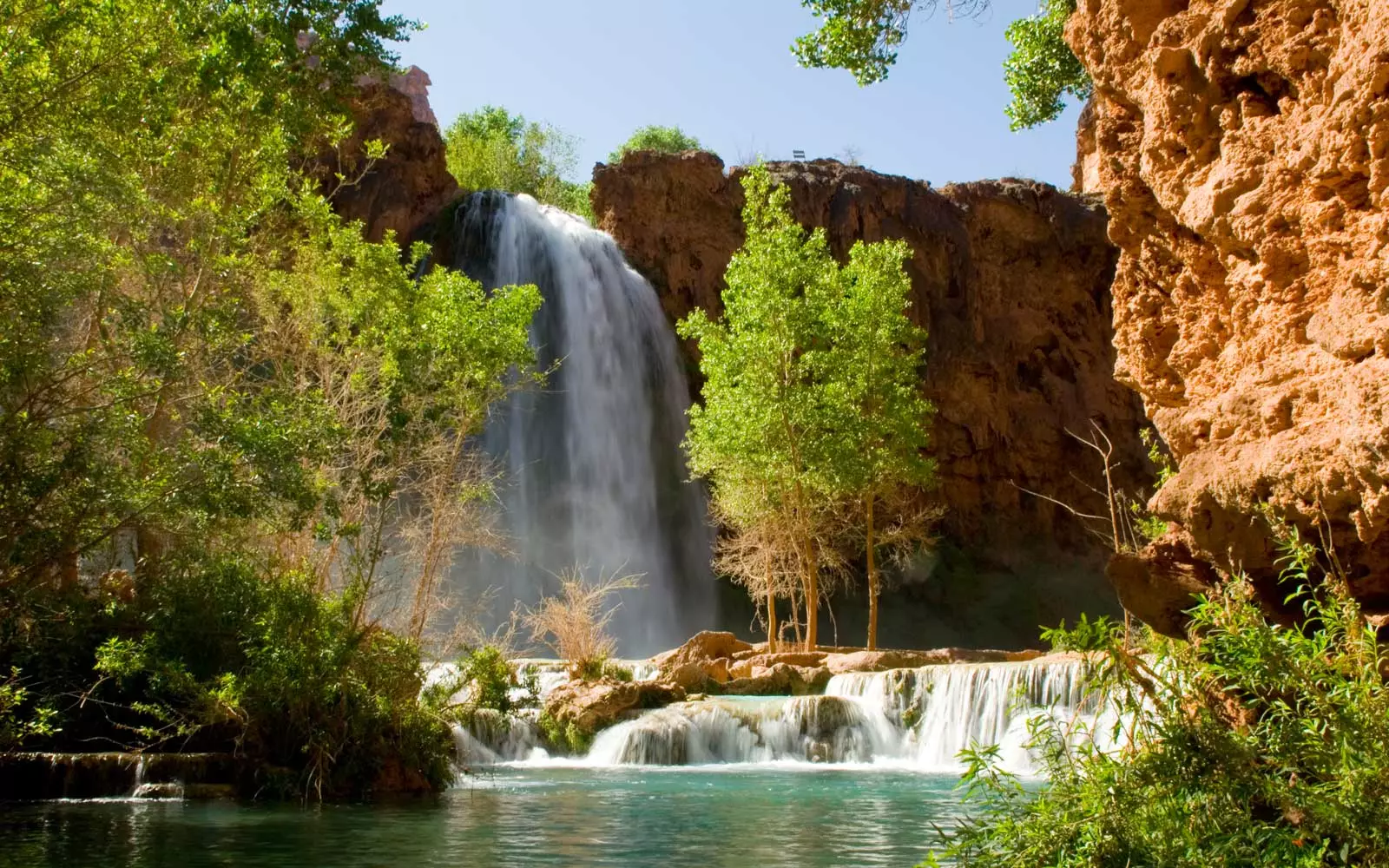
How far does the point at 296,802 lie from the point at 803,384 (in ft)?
54.3

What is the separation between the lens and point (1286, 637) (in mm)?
4422

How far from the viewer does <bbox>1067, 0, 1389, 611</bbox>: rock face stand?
4.46m

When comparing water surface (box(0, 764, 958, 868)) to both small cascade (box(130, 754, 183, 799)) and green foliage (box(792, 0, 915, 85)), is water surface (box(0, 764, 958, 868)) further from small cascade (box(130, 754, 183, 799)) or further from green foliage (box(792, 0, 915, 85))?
green foliage (box(792, 0, 915, 85))

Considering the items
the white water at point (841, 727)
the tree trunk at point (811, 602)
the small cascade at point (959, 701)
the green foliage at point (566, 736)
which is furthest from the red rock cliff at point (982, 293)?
the green foliage at point (566, 736)

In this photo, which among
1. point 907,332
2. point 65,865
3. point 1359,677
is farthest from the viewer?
point 907,332

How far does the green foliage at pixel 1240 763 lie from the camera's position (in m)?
4.11

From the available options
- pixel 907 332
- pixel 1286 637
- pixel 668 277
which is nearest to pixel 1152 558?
pixel 1286 637

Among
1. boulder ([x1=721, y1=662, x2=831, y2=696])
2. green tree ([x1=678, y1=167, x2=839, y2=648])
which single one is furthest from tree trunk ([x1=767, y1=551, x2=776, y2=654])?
boulder ([x1=721, y1=662, x2=831, y2=696])

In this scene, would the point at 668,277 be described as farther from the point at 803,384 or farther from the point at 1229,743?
the point at 1229,743

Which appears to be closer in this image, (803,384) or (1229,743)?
(1229,743)

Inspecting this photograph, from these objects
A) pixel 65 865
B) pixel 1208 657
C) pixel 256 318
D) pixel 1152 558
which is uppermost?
pixel 256 318

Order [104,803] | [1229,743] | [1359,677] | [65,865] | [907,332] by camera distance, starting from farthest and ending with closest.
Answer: [907,332] → [104,803] → [65,865] → [1229,743] → [1359,677]

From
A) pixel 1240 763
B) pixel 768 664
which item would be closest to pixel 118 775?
pixel 1240 763

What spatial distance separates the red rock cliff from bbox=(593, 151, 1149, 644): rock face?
4cm
